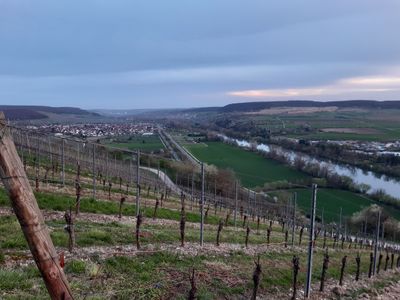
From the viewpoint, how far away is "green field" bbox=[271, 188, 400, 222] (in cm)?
5766

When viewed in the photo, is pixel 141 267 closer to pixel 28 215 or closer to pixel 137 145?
pixel 28 215

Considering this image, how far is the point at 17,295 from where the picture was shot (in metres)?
7.56

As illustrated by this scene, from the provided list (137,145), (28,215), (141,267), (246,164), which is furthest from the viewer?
(137,145)

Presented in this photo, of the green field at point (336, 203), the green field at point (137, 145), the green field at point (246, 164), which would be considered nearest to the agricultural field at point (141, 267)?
the green field at point (336, 203)

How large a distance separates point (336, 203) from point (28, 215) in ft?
209

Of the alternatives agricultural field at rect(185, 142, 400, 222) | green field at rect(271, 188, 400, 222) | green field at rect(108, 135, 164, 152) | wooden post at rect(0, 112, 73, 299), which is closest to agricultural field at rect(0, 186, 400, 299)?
wooden post at rect(0, 112, 73, 299)

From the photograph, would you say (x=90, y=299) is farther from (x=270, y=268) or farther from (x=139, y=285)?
(x=270, y=268)

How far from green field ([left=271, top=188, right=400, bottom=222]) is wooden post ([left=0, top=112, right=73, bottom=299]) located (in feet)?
178

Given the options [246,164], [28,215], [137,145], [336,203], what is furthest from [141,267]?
[137,145]

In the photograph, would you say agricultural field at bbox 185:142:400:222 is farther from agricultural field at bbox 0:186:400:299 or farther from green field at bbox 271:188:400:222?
agricultural field at bbox 0:186:400:299

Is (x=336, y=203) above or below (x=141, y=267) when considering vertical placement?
below

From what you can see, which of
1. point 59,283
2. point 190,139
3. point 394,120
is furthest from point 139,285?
point 394,120

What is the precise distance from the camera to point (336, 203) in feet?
209

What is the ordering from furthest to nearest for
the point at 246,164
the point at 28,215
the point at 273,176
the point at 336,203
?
the point at 246,164
the point at 273,176
the point at 336,203
the point at 28,215
